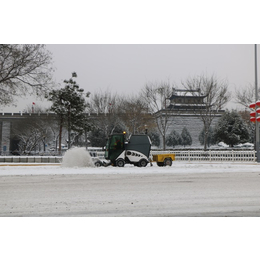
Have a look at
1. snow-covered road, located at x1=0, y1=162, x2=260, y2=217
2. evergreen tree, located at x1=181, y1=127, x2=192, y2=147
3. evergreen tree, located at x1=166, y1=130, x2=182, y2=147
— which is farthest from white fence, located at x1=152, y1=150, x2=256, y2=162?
evergreen tree, located at x1=181, y1=127, x2=192, y2=147

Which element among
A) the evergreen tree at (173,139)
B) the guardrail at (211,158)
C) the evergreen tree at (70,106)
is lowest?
the guardrail at (211,158)

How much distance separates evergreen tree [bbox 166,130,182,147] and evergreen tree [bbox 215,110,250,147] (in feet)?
25.9

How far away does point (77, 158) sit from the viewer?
16.6 meters

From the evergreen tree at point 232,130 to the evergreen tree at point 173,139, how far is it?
7.91m

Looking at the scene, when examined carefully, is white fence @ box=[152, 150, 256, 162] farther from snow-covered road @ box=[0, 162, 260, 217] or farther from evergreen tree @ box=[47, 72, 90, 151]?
snow-covered road @ box=[0, 162, 260, 217]

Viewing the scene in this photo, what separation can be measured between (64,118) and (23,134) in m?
16.8

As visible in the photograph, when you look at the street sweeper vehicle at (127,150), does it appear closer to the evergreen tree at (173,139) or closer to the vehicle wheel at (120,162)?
the vehicle wheel at (120,162)

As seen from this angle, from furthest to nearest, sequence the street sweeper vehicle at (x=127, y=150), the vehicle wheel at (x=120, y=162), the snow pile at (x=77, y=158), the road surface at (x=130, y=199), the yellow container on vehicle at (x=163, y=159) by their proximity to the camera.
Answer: the yellow container on vehicle at (x=163, y=159), the snow pile at (x=77, y=158), the vehicle wheel at (x=120, y=162), the street sweeper vehicle at (x=127, y=150), the road surface at (x=130, y=199)

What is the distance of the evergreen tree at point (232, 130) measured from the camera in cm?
3654

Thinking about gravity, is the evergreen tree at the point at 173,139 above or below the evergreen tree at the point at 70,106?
below

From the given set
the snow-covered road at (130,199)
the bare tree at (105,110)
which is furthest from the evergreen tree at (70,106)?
the snow-covered road at (130,199)

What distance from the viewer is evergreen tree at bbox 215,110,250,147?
3654 centimetres

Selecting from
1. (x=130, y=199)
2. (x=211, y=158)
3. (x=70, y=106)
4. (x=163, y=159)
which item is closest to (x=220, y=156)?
(x=211, y=158)
